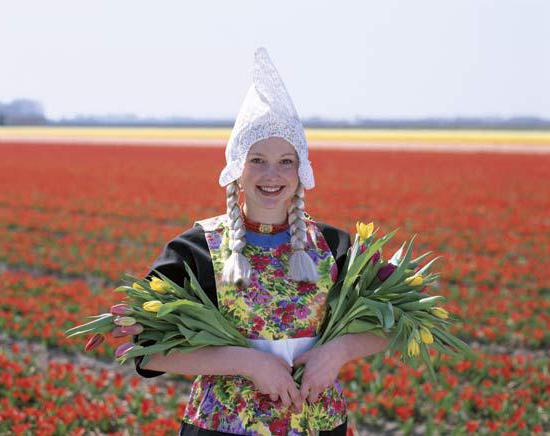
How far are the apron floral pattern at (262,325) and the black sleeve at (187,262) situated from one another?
0.10 ft

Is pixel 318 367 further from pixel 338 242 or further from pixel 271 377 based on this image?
pixel 338 242

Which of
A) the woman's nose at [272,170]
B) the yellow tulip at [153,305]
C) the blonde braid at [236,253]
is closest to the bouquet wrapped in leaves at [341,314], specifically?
the yellow tulip at [153,305]

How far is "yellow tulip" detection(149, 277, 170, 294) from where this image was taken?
237 centimetres

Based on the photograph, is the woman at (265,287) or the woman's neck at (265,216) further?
the woman's neck at (265,216)

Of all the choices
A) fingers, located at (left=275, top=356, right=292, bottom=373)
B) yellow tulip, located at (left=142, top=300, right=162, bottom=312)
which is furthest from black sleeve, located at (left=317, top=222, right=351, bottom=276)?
yellow tulip, located at (left=142, top=300, right=162, bottom=312)

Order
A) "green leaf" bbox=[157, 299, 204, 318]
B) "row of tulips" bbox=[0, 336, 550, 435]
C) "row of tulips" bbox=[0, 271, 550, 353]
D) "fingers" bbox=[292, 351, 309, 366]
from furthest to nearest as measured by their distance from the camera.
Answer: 1. "row of tulips" bbox=[0, 271, 550, 353]
2. "row of tulips" bbox=[0, 336, 550, 435]
3. "fingers" bbox=[292, 351, 309, 366]
4. "green leaf" bbox=[157, 299, 204, 318]

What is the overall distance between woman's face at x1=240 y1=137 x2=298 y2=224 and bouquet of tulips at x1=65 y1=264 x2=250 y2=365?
331 mm

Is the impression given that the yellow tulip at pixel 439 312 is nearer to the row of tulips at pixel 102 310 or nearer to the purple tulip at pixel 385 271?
the purple tulip at pixel 385 271

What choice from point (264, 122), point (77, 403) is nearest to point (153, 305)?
point (264, 122)

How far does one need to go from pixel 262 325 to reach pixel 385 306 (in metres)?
0.39

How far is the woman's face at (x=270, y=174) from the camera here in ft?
7.93

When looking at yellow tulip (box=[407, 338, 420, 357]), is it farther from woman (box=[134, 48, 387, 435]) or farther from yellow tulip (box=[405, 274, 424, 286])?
yellow tulip (box=[405, 274, 424, 286])

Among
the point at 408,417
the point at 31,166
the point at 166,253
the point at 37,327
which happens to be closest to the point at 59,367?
the point at 37,327

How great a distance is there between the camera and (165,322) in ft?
7.82
